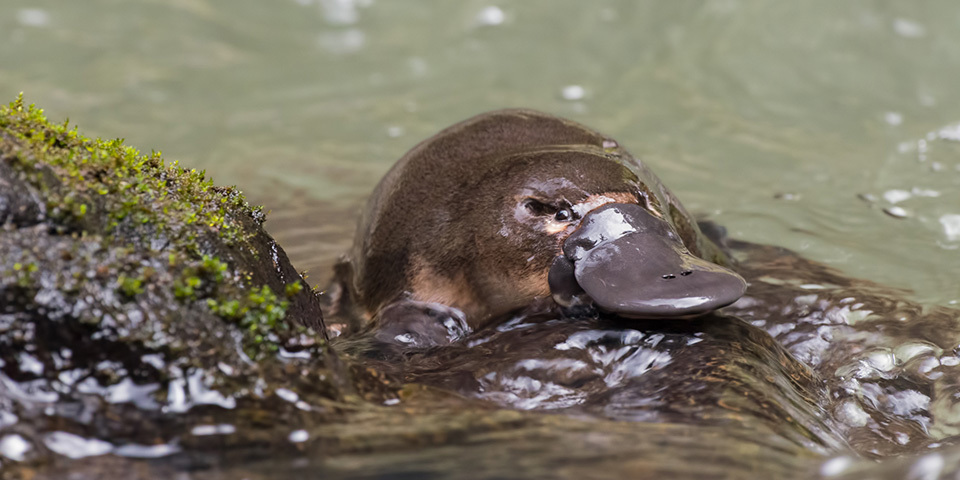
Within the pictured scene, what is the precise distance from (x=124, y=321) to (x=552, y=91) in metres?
5.09

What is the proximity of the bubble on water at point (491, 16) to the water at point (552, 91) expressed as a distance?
23 mm

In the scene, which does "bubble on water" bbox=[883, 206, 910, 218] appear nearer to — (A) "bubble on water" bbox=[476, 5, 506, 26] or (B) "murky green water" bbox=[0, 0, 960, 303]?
(B) "murky green water" bbox=[0, 0, 960, 303]

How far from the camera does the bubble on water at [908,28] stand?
7047 millimetres

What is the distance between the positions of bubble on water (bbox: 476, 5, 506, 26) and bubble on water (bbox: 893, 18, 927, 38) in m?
2.86

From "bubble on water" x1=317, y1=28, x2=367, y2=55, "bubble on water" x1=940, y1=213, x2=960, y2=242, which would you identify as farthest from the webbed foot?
"bubble on water" x1=317, y1=28, x2=367, y2=55

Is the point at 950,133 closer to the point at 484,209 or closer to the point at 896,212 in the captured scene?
the point at 896,212

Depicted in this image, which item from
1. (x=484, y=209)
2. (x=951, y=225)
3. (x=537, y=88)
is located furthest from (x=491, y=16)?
(x=484, y=209)

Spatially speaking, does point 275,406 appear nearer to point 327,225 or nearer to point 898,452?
point 898,452

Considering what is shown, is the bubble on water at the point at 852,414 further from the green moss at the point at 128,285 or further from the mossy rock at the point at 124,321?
the green moss at the point at 128,285

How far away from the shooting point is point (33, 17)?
7.38 metres

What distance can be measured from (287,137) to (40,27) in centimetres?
249

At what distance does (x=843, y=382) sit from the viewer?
2.89 meters

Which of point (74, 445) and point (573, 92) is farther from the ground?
point (573, 92)

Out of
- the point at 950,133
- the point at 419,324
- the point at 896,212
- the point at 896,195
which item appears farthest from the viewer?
→ the point at 950,133
